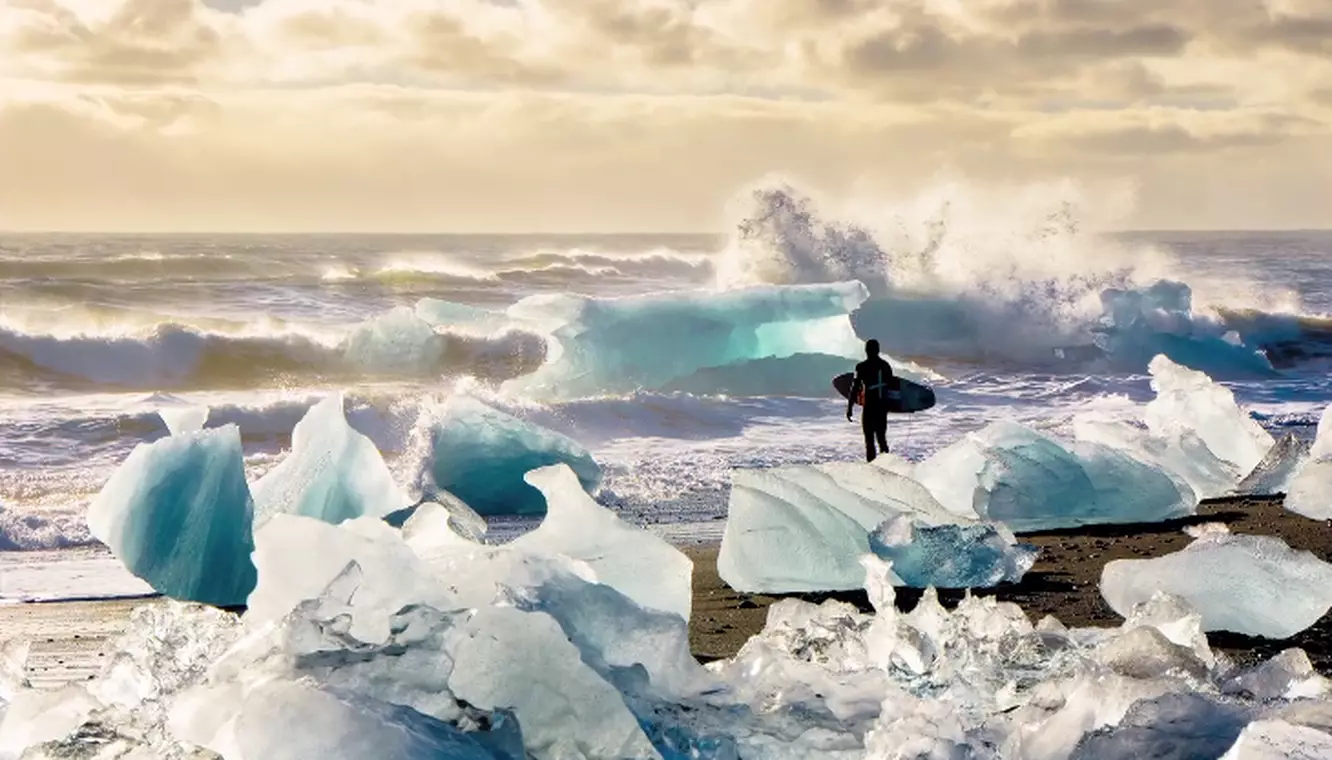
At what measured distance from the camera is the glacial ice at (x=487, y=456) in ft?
31.1

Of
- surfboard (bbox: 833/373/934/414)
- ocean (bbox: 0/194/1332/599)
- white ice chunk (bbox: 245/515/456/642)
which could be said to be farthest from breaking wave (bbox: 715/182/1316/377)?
white ice chunk (bbox: 245/515/456/642)

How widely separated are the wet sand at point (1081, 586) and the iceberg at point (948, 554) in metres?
0.06

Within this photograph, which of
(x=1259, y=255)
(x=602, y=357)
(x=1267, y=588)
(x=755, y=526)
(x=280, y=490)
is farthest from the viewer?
(x=1259, y=255)

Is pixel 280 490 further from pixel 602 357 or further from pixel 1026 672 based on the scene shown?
pixel 602 357

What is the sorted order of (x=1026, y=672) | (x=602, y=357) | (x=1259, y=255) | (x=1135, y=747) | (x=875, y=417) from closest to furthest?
(x=1135, y=747) → (x=1026, y=672) → (x=875, y=417) → (x=602, y=357) → (x=1259, y=255)

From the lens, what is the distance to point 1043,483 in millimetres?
8102

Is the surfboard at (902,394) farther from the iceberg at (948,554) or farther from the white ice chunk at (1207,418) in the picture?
the iceberg at (948,554)

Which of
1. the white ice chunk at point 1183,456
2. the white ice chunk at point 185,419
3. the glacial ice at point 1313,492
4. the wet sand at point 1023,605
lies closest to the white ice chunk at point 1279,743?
the wet sand at point 1023,605

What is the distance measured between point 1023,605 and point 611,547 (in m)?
2.37

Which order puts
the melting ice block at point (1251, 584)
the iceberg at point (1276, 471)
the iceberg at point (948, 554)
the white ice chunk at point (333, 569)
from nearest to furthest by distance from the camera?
the white ice chunk at point (333, 569) < the melting ice block at point (1251, 584) < the iceberg at point (948, 554) < the iceberg at point (1276, 471)

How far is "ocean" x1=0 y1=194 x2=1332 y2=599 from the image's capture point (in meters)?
13.2

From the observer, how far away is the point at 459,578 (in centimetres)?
329

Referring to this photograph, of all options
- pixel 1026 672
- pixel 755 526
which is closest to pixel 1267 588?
pixel 1026 672

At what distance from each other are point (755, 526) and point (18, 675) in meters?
3.31
